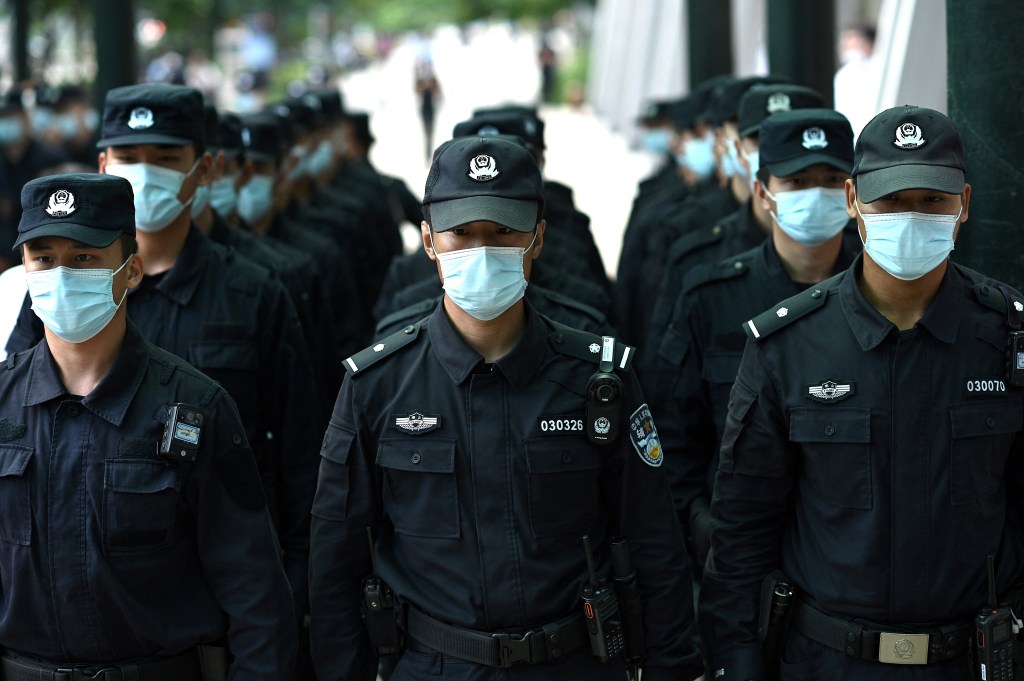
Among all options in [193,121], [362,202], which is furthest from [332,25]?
[193,121]

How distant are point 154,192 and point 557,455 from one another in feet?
6.86

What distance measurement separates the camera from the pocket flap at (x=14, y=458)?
3549 mm

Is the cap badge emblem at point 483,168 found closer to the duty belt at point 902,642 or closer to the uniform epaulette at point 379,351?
the uniform epaulette at point 379,351

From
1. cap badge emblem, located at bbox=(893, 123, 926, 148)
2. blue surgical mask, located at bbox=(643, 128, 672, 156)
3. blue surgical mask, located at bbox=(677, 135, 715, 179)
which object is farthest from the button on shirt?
blue surgical mask, located at bbox=(643, 128, 672, 156)

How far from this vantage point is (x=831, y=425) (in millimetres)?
3619

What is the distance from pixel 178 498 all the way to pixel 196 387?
29cm

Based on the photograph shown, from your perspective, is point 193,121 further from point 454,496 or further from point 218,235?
point 454,496

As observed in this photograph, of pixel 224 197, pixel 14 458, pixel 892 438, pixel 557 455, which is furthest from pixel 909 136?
pixel 224 197

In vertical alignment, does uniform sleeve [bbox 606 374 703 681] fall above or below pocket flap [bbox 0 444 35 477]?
below

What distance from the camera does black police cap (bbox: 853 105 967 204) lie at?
11.7ft

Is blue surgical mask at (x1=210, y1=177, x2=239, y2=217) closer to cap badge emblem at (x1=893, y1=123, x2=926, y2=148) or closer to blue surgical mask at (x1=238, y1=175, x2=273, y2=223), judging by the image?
blue surgical mask at (x1=238, y1=175, x2=273, y2=223)

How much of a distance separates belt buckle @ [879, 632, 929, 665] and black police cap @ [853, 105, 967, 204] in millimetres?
1076

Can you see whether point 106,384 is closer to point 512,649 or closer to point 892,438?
point 512,649

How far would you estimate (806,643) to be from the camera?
372cm
